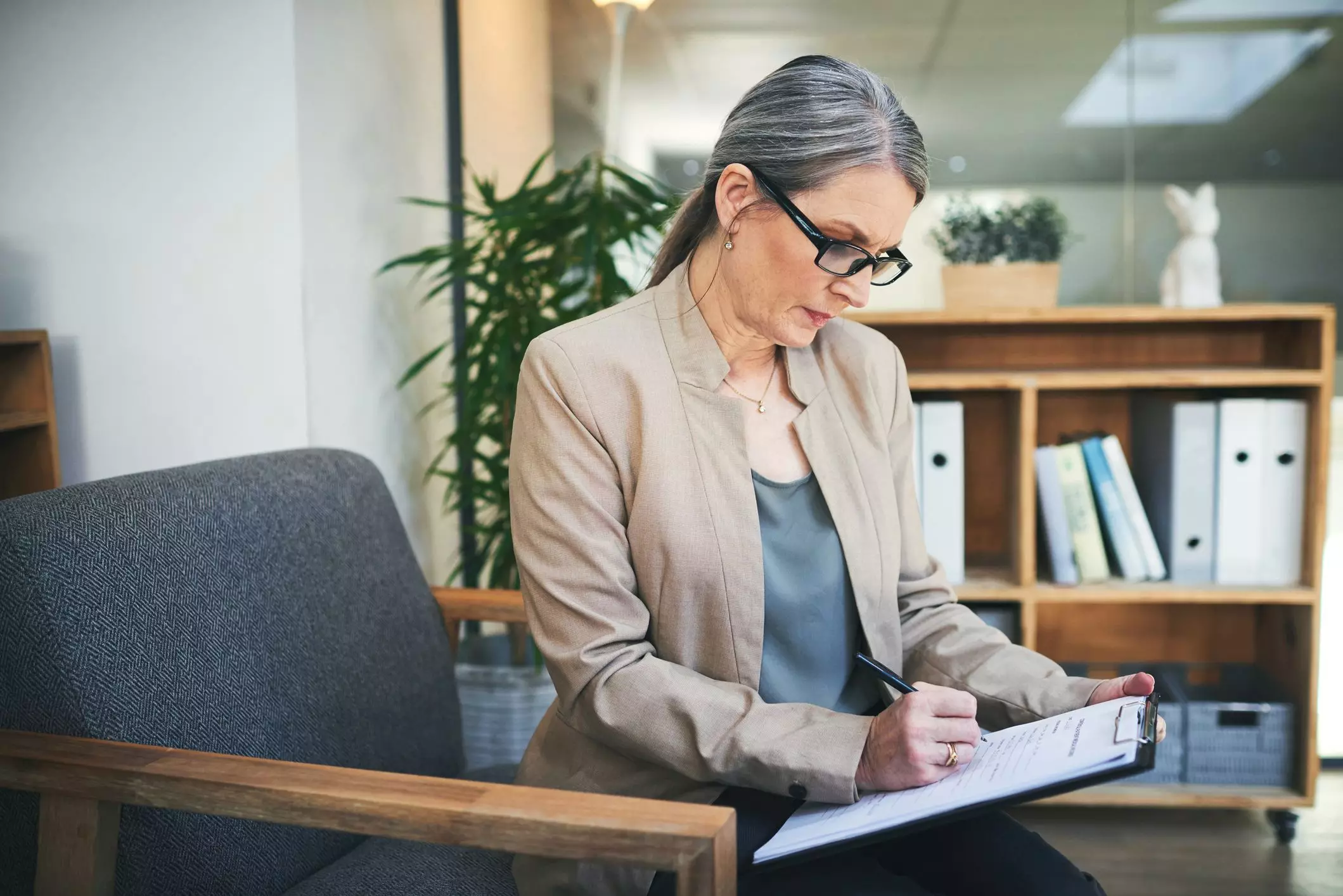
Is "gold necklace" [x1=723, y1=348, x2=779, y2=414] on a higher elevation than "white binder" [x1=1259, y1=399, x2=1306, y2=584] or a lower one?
higher

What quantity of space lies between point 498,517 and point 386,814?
1.48m

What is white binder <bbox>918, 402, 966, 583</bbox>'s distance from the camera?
2326 millimetres

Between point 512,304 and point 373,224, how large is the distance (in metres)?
0.34

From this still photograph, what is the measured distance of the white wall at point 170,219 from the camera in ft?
6.30

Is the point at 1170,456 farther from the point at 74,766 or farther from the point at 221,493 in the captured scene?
the point at 74,766

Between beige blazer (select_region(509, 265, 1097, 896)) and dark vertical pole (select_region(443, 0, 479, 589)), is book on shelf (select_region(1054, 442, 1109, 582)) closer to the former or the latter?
beige blazer (select_region(509, 265, 1097, 896))

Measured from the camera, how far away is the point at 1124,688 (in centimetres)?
114

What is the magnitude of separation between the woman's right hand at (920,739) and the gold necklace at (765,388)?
0.41 metres

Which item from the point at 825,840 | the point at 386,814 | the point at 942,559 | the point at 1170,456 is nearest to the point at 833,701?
the point at 825,840

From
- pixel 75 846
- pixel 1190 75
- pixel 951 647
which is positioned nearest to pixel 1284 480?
pixel 1190 75

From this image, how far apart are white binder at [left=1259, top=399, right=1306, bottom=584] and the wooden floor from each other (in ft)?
1.91

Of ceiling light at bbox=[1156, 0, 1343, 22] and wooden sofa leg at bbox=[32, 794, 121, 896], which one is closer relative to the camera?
wooden sofa leg at bbox=[32, 794, 121, 896]

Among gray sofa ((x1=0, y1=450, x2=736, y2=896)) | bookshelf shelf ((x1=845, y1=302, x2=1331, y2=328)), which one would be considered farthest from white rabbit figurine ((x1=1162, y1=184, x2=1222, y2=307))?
gray sofa ((x1=0, y1=450, x2=736, y2=896))

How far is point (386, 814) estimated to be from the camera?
95 cm
